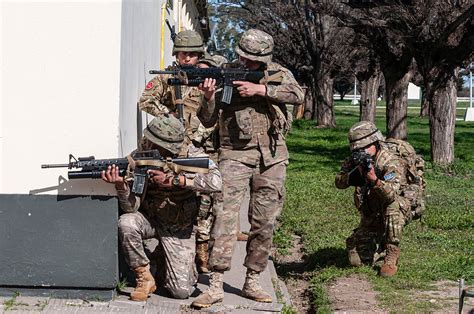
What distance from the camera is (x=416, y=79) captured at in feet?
158

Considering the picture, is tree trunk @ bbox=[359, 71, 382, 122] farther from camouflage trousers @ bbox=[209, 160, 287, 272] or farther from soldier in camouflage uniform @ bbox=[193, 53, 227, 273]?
camouflage trousers @ bbox=[209, 160, 287, 272]

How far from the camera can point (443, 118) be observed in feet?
62.1

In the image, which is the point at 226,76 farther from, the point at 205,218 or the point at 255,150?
the point at 205,218

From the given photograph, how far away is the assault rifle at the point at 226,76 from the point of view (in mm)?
6637

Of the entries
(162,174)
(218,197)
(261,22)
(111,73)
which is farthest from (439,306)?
(261,22)

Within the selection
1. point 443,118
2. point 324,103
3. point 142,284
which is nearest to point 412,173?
point 142,284

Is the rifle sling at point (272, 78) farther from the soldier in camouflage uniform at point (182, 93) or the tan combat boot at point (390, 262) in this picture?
the tan combat boot at point (390, 262)

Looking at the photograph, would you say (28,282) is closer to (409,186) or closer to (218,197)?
(218,197)

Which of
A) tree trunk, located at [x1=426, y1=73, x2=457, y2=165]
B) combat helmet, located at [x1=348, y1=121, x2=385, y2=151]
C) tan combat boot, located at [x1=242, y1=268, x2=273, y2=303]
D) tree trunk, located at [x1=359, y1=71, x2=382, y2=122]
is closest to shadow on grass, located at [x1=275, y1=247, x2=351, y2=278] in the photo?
combat helmet, located at [x1=348, y1=121, x2=385, y2=151]

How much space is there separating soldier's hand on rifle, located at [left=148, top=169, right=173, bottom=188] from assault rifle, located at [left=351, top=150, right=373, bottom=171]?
6.13ft

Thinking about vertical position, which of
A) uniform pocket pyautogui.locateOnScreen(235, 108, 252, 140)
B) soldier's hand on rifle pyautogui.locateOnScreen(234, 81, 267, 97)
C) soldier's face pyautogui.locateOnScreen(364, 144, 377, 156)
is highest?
soldier's hand on rifle pyautogui.locateOnScreen(234, 81, 267, 97)

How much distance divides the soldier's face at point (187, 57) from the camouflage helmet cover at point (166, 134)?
1.27 metres

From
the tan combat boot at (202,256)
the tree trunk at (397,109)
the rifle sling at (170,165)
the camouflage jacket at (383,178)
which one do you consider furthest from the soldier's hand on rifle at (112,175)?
the tree trunk at (397,109)

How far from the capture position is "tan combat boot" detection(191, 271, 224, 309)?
6508mm
